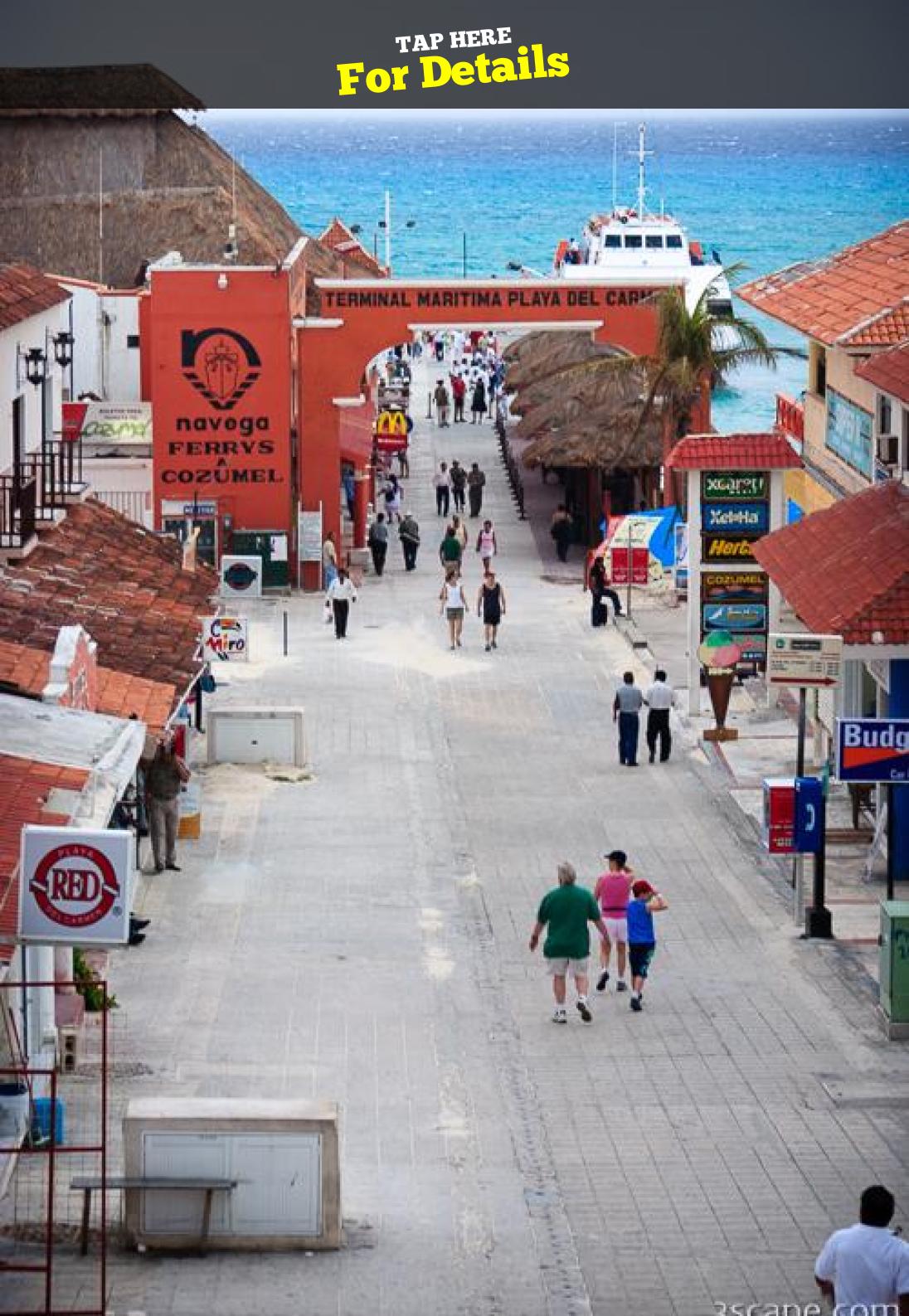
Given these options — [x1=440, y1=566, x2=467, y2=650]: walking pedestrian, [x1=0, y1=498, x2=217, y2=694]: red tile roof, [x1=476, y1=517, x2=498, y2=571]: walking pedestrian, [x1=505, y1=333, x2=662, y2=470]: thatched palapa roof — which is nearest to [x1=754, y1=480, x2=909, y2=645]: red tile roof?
[x1=0, y1=498, x2=217, y2=694]: red tile roof

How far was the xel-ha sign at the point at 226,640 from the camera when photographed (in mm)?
32594

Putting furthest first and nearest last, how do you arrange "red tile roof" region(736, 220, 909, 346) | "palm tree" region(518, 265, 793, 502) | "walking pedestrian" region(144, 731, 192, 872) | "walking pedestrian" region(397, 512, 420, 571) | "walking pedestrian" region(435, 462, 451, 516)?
"walking pedestrian" region(435, 462, 451, 516) < "walking pedestrian" region(397, 512, 420, 571) < "palm tree" region(518, 265, 793, 502) < "red tile roof" region(736, 220, 909, 346) < "walking pedestrian" region(144, 731, 192, 872)

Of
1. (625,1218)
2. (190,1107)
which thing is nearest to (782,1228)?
(625,1218)

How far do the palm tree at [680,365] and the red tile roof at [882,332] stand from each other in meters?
13.3

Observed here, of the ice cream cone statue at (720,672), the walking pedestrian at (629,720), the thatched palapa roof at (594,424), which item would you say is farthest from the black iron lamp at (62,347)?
the thatched palapa roof at (594,424)

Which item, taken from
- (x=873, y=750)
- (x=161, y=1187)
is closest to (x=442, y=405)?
(x=873, y=750)

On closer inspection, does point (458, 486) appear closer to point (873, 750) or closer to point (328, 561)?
point (328, 561)

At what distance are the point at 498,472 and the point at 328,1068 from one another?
42.1 m

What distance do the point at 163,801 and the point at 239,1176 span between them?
1003cm

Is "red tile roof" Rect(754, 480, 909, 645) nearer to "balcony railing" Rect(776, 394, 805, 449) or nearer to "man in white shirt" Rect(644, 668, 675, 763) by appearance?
"man in white shirt" Rect(644, 668, 675, 763)

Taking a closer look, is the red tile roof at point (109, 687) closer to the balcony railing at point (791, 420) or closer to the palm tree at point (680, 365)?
the balcony railing at point (791, 420)

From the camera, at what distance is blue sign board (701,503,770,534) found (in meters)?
34.8

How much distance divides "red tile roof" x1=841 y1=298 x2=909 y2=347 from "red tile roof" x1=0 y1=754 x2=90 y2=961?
631 inches

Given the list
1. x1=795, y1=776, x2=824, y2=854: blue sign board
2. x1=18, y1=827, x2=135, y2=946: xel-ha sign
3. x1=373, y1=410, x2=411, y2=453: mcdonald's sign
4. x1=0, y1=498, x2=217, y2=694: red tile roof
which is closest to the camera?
x1=18, y1=827, x2=135, y2=946: xel-ha sign
